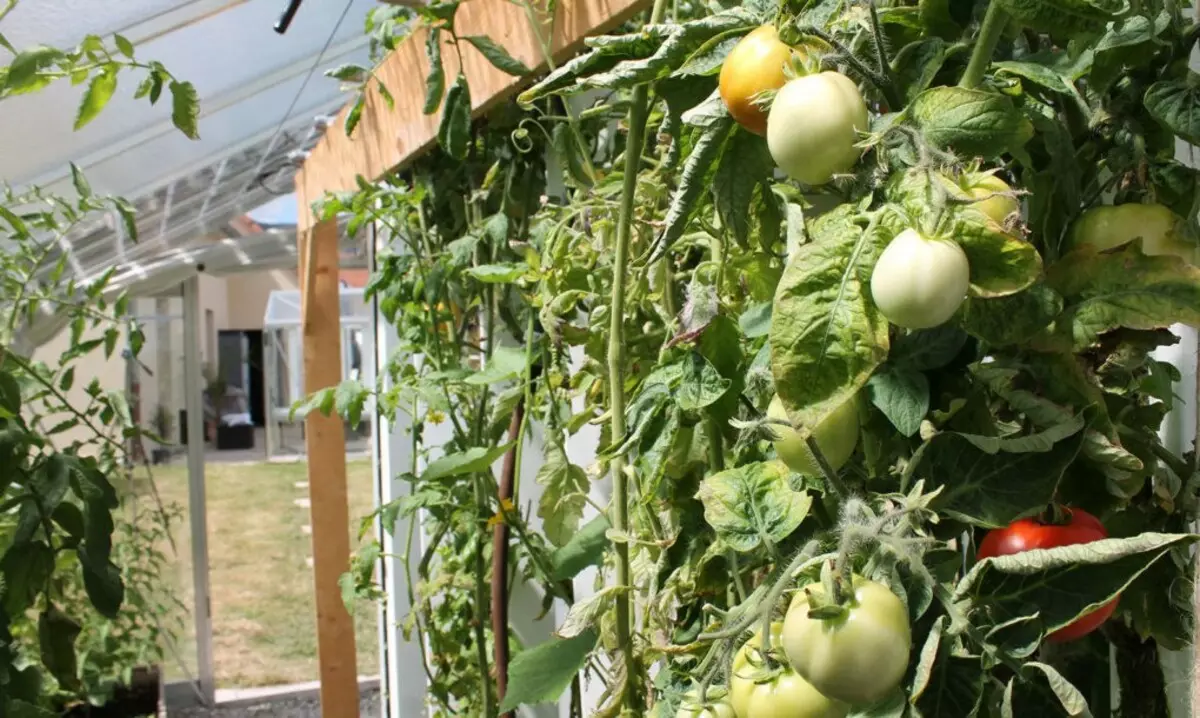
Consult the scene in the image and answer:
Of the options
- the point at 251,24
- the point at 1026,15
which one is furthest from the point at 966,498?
the point at 251,24

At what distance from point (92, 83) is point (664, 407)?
2.97 ft

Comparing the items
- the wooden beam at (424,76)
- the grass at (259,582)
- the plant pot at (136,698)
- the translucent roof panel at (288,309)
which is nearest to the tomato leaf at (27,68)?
the wooden beam at (424,76)

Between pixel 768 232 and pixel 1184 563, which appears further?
pixel 768 232

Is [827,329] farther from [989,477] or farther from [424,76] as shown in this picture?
[424,76]

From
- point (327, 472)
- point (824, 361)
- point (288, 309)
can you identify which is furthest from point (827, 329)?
point (288, 309)

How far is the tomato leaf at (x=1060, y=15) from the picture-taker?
389 millimetres

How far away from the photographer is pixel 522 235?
1456 millimetres

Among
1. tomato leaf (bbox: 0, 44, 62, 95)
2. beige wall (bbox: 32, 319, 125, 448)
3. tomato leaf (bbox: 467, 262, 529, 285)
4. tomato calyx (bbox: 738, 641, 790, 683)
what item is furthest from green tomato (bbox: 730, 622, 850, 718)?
beige wall (bbox: 32, 319, 125, 448)

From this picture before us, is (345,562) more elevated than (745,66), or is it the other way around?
(745,66)

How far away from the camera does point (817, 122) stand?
0.40 metres

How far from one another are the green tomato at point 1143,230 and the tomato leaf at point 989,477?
0.09 metres

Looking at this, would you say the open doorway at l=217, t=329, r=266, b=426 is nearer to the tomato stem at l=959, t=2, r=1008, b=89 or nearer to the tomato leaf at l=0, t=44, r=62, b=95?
the tomato leaf at l=0, t=44, r=62, b=95

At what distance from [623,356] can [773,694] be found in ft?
1.12

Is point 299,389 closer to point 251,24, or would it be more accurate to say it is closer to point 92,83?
point 251,24
